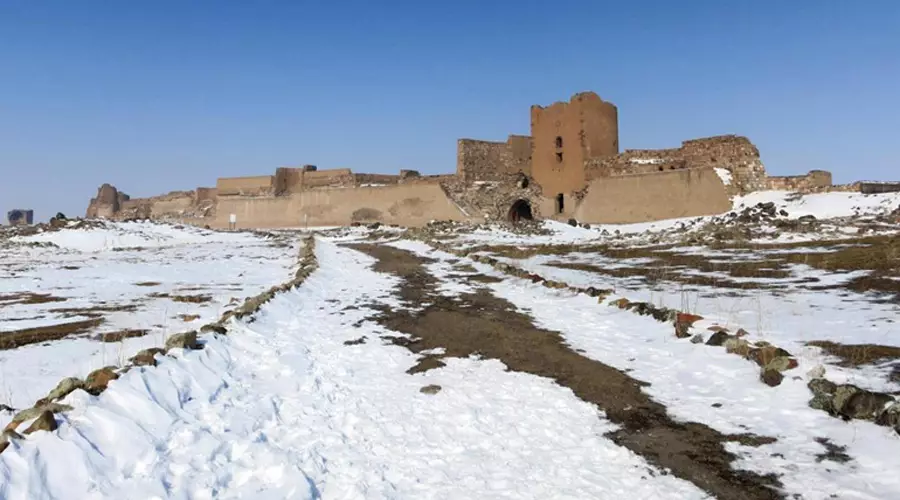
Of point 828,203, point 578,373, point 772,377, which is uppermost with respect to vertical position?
point 828,203

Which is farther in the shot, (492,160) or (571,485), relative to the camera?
(492,160)

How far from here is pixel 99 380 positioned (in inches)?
177

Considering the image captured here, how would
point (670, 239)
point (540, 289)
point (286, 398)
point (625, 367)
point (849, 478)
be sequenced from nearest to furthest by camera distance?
point (849, 478) → point (286, 398) → point (625, 367) → point (540, 289) → point (670, 239)

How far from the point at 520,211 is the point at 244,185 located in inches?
920

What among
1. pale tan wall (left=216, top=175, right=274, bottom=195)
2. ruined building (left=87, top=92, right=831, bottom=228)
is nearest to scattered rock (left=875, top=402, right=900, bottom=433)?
ruined building (left=87, top=92, right=831, bottom=228)

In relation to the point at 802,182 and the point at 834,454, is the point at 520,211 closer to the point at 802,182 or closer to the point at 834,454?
the point at 802,182

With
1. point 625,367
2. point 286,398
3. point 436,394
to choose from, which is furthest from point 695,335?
point 286,398

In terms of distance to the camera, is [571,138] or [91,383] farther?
[571,138]

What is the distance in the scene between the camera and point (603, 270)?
14031 mm

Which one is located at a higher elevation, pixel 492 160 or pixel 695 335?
pixel 492 160

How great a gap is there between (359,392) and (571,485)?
244cm

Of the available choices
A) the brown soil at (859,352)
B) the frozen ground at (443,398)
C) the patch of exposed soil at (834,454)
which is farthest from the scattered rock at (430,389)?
the brown soil at (859,352)

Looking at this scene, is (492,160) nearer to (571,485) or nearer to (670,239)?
(670,239)

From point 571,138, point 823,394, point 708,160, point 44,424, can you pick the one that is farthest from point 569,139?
point 44,424
